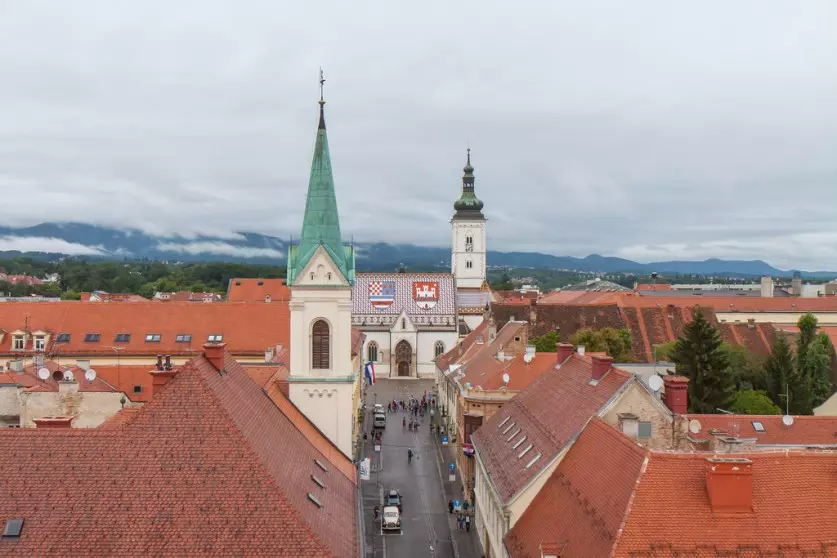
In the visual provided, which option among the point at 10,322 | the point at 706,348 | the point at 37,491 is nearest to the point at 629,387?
the point at 37,491

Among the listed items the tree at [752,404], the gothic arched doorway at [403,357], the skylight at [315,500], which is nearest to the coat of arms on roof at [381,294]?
the gothic arched doorway at [403,357]

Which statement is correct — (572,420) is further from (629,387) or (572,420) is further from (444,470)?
(444,470)

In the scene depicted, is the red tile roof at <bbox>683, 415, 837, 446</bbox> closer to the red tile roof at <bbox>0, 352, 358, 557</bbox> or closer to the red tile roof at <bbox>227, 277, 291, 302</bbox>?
the red tile roof at <bbox>0, 352, 358, 557</bbox>

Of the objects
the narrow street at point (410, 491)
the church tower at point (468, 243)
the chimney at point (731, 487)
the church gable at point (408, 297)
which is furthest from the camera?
the church tower at point (468, 243)

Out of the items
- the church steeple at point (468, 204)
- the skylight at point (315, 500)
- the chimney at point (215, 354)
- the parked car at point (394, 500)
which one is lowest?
the parked car at point (394, 500)

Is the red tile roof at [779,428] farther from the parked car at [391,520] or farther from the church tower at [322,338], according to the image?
the church tower at [322,338]

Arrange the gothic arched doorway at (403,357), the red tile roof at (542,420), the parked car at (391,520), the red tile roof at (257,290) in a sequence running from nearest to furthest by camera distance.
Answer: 1. the red tile roof at (542,420)
2. the parked car at (391,520)
3. the gothic arched doorway at (403,357)
4. the red tile roof at (257,290)

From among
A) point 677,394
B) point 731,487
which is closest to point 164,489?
point 731,487
